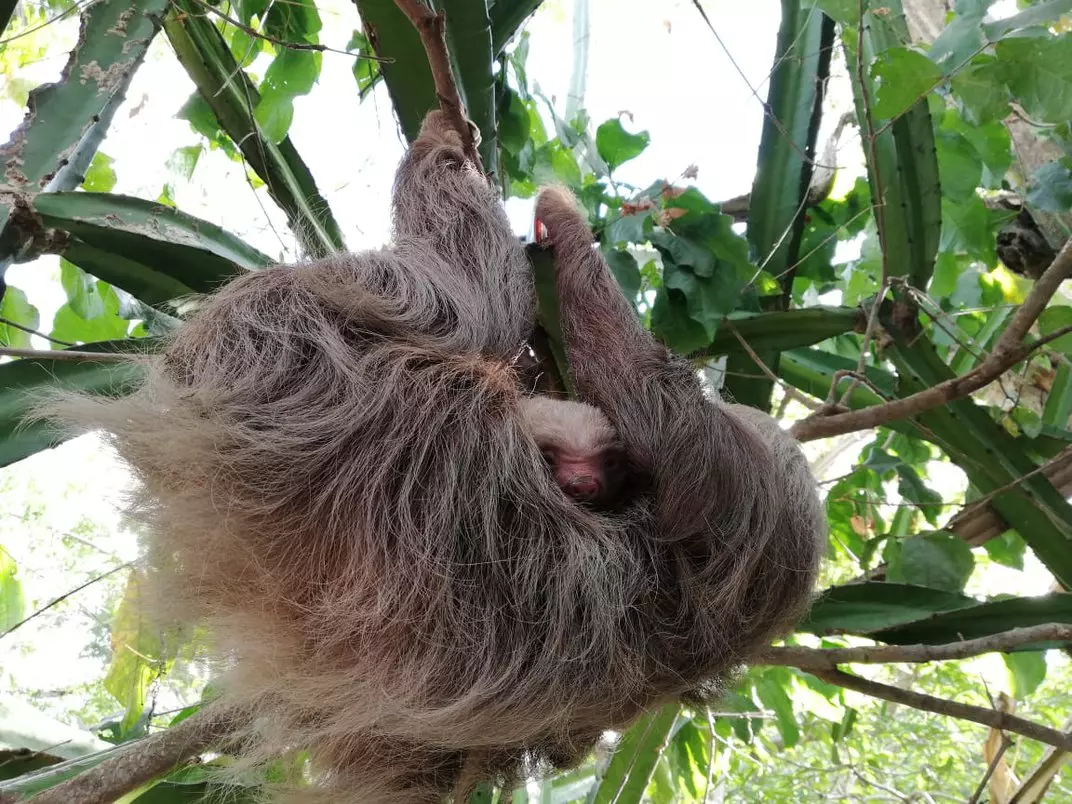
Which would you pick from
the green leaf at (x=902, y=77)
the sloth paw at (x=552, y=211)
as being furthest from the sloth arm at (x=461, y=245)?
the green leaf at (x=902, y=77)

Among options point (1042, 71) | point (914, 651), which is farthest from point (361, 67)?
point (914, 651)

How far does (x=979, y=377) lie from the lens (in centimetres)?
217

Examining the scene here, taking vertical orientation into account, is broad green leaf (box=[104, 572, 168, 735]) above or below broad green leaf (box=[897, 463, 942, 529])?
above

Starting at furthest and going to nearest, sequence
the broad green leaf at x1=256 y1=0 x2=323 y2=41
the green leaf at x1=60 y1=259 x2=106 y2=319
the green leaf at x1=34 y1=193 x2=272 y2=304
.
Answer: the broad green leaf at x1=256 y1=0 x2=323 y2=41 → the green leaf at x1=60 y1=259 x2=106 y2=319 → the green leaf at x1=34 y1=193 x2=272 y2=304

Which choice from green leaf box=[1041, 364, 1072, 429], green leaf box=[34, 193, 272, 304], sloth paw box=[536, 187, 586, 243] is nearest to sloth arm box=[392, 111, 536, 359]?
sloth paw box=[536, 187, 586, 243]

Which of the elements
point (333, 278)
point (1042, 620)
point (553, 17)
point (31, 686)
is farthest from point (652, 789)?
point (31, 686)

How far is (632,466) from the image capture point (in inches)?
86.3

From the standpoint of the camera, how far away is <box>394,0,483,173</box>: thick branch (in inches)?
79.4

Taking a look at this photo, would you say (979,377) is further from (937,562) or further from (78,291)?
(78,291)

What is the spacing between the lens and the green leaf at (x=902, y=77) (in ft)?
6.66

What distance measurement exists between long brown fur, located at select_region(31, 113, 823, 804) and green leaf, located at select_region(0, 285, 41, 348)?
144 centimetres

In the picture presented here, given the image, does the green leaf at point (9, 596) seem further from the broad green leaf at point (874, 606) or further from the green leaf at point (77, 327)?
the broad green leaf at point (874, 606)

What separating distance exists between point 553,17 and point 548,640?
223 inches

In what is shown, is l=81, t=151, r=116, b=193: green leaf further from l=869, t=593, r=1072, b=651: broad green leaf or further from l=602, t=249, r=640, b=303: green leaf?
l=869, t=593, r=1072, b=651: broad green leaf
